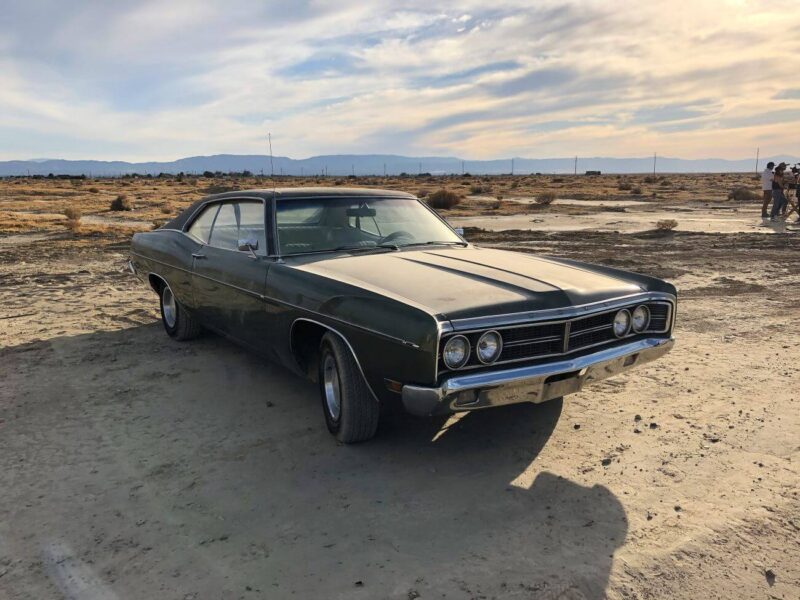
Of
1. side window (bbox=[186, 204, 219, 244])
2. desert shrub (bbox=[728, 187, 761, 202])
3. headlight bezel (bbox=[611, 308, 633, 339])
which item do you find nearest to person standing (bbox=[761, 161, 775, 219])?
desert shrub (bbox=[728, 187, 761, 202])

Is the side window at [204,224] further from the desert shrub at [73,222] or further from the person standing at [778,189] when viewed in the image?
the person standing at [778,189]

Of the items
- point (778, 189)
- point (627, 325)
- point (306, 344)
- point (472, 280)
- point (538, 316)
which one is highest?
point (778, 189)

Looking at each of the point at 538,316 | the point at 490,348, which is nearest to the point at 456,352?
the point at 490,348

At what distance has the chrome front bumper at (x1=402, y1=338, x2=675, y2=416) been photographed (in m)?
2.86

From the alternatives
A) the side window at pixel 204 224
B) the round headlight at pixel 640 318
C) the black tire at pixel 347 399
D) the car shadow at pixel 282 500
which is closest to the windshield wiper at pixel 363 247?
the black tire at pixel 347 399

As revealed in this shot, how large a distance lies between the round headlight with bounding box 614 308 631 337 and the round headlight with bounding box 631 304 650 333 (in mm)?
49

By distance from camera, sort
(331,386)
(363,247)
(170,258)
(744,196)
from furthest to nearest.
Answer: (744,196) < (170,258) < (363,247) < (331,386)

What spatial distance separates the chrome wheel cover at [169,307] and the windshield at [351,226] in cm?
187

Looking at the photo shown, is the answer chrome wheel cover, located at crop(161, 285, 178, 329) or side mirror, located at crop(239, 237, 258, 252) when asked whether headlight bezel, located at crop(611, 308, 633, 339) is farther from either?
chrome wheel cover, located at crop(161, 285, 178, 329)

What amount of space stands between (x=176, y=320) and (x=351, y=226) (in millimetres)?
2124

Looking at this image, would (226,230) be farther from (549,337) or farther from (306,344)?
(549,337)

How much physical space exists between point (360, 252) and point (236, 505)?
74.8 inches

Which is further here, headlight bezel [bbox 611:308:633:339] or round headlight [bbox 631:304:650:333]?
round headlight [bbox 631:304:650:333]

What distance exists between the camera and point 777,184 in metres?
16.9
